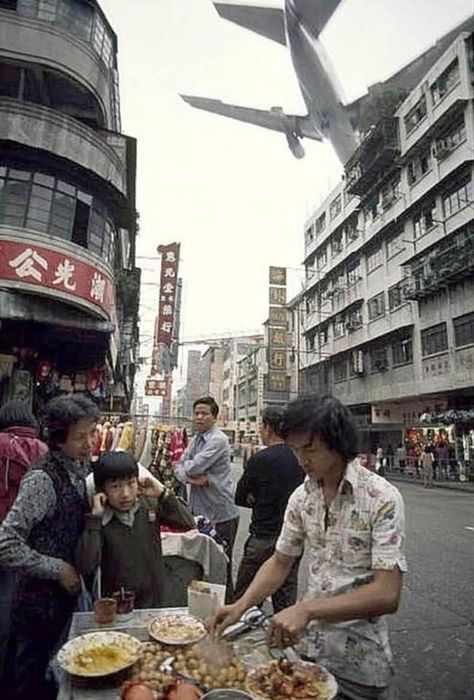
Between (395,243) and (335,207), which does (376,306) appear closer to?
(395,243)

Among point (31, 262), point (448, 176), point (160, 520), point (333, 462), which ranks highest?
point (448, 176)

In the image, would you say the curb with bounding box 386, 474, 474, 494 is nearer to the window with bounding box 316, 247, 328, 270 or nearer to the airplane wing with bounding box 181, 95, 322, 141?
the airplane wing with bounding box 181, 95, 322, 141

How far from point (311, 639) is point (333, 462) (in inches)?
28.5

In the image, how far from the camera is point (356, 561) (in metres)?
1.77

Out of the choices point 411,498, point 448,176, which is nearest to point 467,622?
point 411,498

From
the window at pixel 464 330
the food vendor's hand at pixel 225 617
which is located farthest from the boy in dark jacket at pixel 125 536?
the window at pixel 464 330

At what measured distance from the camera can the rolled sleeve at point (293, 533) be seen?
2.07 m

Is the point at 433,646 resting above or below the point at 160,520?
below

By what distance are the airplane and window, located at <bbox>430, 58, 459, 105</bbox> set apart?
182 cm

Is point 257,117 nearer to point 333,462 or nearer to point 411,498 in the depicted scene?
point 411,498

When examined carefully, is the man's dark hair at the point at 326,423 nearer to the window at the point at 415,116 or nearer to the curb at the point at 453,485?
the curb at the point at 453,485

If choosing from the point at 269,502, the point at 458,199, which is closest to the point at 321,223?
the point at 458,199

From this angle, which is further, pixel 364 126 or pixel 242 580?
pixel 364 126

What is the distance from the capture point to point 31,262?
377 inches
